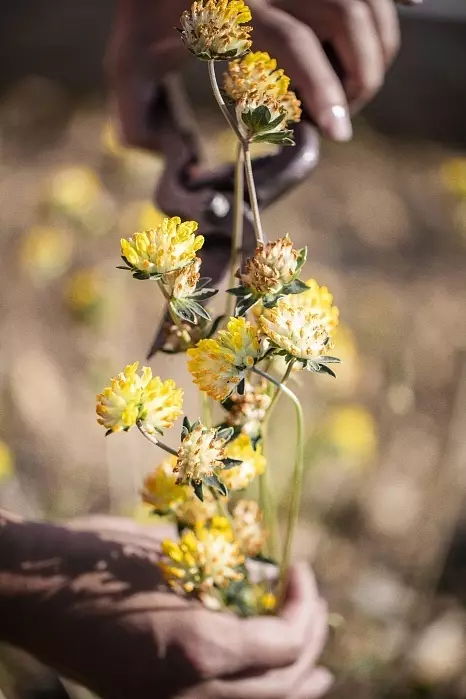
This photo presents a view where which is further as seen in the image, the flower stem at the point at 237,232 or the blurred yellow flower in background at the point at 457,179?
the blurred yellow flower in background at the point at 457,179

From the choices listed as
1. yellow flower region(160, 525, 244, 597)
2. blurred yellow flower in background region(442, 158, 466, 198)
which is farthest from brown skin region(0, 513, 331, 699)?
blurred yellow flower in background region(442, 158, 466, 198)

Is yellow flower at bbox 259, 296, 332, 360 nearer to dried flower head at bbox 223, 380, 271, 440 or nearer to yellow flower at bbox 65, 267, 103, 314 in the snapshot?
dried flower head at bbox 223, 380, 271, 440

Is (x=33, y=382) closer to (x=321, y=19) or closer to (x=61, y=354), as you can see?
(x=61, y=354)

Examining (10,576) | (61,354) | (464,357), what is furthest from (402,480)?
(10,576)

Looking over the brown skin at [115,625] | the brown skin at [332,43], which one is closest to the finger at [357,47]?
the brown skin at [332,43]

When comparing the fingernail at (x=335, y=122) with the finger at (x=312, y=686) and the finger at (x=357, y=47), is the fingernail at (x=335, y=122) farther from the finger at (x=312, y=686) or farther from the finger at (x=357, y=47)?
the finger at (x=312, y=686)

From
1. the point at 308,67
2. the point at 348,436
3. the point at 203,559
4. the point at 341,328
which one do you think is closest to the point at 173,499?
the point at 203,559

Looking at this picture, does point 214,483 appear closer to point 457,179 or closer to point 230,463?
point 230,463
